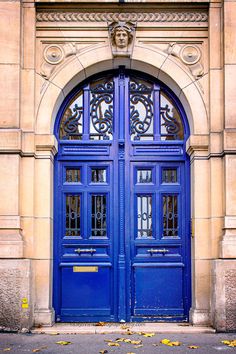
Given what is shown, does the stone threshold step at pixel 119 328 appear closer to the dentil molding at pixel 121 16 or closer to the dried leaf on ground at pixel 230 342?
the dried leaf on ground at pixel 230 342

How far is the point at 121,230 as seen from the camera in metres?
10.7

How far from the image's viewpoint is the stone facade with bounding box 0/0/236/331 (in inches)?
388

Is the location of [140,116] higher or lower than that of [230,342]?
higher

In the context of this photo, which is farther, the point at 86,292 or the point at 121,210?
the point at 121,210

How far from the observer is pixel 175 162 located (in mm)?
10875

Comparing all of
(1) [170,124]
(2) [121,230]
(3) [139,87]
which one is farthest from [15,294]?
(3) [139,87]

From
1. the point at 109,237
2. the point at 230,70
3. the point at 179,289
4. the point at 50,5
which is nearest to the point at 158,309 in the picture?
the point at 179,289

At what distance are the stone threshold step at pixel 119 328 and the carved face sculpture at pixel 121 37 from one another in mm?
4760

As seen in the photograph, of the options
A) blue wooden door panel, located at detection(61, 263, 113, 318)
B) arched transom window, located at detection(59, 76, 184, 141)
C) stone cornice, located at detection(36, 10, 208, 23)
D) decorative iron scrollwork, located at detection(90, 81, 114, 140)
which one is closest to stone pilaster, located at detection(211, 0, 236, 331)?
stone cornice, located at detection(36, 10, 208, 23)

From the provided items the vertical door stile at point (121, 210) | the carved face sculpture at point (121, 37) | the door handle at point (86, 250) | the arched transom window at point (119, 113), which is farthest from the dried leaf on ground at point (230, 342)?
the carved face sculpture at point (121, 37)

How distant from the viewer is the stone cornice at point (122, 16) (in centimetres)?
1063

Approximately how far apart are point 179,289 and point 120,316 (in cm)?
112

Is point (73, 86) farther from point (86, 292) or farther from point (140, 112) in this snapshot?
point (86, 292)

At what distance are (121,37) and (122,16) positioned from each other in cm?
44
